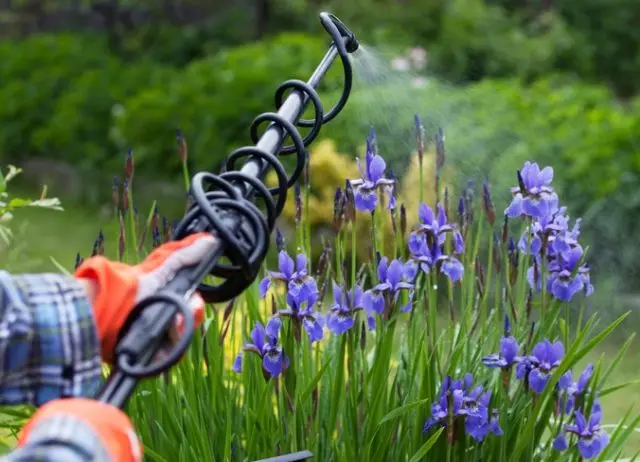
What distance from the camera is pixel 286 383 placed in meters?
2.01

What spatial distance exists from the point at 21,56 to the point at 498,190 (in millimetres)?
6121

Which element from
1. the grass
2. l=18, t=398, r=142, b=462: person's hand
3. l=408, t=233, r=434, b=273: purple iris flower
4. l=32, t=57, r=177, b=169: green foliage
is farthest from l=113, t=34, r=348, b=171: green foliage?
l=18, t=398, r=142, b=462: person's hand

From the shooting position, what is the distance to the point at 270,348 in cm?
190

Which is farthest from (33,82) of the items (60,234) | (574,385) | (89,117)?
(574,385)

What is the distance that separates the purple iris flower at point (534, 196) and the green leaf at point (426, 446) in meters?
0.43

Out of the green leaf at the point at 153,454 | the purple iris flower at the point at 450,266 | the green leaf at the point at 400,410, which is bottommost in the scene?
the green leaf at the point at 153,454

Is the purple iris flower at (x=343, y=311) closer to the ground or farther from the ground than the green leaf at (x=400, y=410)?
farther from the ground

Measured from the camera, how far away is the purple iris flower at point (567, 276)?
6.28 feet

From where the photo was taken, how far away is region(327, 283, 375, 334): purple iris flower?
188 cm

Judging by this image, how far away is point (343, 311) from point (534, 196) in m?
0.41

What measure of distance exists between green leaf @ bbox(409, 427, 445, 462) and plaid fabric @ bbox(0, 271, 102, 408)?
0.76m

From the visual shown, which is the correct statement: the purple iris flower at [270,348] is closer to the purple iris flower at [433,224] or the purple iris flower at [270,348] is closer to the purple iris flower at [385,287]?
the purple iris flower at [385,287]

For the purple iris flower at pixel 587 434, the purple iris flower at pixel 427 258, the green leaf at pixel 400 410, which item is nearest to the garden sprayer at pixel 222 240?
the purple iris flower at pixel 427 258

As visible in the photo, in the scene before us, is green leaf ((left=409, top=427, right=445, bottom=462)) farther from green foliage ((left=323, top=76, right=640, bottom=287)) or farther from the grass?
the grass
